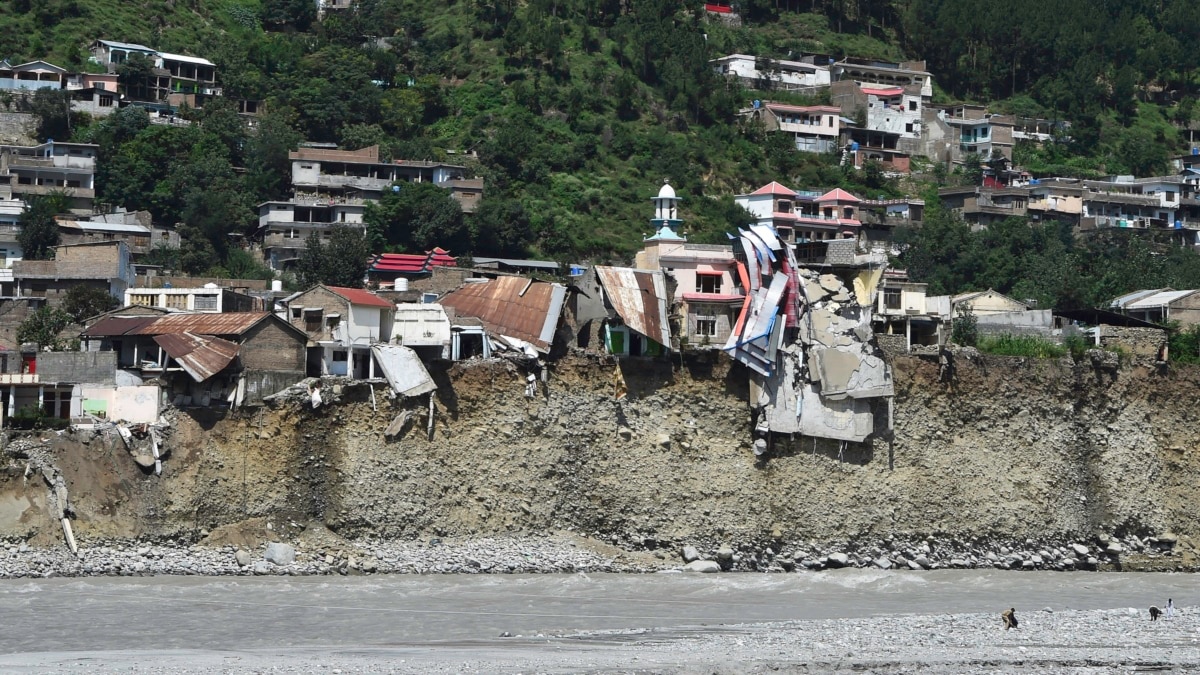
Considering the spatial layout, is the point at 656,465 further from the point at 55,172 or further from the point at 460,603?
the point at 55,172

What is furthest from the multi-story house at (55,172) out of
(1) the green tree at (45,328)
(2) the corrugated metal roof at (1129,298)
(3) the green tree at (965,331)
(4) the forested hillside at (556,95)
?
(2) the corrugated metal roof at (1129,298)

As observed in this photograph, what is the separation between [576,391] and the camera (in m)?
43.5

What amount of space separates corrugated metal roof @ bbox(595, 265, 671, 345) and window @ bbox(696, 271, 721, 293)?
2.46 metres

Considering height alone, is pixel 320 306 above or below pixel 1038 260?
below

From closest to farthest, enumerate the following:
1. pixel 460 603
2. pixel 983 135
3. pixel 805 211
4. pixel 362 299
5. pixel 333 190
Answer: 1. pixel 460 603
2. pixel 362 299
3. pixel 333 190
4. pixel 805 211
5. pixel 983 135

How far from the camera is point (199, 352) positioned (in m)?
41.8

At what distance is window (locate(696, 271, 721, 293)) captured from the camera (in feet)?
159

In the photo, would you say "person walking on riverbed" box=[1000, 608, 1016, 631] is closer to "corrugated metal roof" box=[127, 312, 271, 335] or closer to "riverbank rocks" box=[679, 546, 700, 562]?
"riverbank rocks" box=[679, 546, 700, 562]

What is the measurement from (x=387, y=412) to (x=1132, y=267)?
1467 inches

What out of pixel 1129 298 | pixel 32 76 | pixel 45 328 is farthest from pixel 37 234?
pixel 1129 298

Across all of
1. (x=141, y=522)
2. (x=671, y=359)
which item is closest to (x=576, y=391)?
(x=671, y=359)

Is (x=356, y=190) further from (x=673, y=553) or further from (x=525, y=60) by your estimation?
(x=673, y=553)

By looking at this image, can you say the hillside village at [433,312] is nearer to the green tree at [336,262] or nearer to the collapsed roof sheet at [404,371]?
the collapsed roof sheet at [404,371]

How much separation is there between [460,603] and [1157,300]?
91.9 feet
